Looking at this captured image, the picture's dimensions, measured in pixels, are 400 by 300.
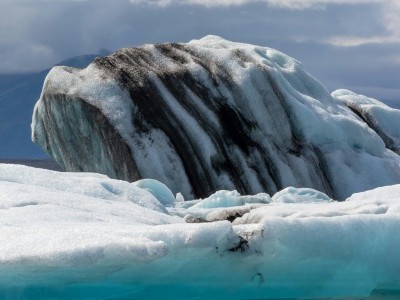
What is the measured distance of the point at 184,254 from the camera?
833 cm

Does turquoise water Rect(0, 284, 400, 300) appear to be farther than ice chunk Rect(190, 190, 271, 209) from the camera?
No

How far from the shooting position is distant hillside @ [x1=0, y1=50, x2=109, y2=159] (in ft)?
499

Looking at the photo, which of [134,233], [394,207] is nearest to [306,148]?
[394,207]

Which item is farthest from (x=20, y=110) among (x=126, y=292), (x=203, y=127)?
(x=126, y=292)

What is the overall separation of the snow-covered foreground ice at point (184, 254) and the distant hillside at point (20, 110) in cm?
13815

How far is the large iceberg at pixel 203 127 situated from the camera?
19297 millimetres

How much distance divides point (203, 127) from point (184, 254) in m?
11.7

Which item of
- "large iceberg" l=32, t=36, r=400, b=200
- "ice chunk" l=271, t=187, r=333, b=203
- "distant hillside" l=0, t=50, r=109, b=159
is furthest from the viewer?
"distant hillside" l=0, t=50, r=109, b=159

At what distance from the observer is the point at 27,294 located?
821 centimetres

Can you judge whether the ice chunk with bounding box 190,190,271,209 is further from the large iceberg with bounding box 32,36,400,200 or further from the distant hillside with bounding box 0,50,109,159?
the distant hillside with bounding box 0,50,109,159

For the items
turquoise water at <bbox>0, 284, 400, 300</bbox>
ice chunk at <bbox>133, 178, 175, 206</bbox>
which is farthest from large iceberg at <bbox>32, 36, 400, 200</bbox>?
turquoise water at <bbox>0, 284, 400, 300</bbox>

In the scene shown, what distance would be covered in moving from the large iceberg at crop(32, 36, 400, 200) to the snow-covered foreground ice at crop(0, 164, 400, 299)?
8.52 metres

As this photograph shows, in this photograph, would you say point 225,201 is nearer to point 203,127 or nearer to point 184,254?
point 203,127

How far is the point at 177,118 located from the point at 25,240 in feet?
38.7
